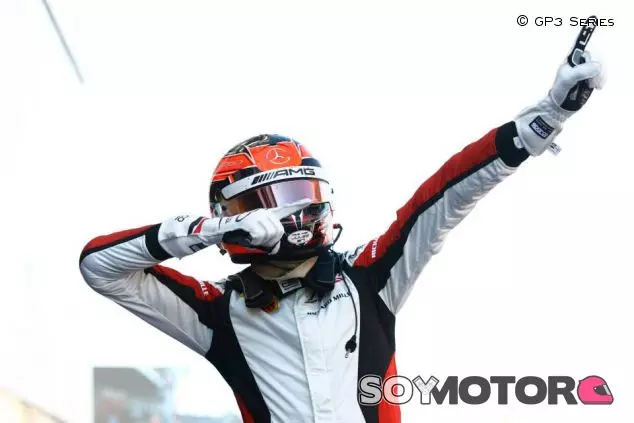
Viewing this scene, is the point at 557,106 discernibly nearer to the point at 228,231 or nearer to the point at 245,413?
the point at 228,231

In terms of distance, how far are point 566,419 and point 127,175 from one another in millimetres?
3062

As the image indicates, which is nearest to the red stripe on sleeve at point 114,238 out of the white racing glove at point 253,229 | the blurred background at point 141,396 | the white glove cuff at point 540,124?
the white racing glove at point 253,229

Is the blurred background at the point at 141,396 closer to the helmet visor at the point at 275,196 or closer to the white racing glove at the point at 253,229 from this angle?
the helmet visor at the point at 275,196

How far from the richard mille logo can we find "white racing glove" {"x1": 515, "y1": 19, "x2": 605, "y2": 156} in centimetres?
79

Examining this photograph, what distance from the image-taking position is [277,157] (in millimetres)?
4352

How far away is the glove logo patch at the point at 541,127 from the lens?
380cm

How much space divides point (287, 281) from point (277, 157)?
1.26 ft

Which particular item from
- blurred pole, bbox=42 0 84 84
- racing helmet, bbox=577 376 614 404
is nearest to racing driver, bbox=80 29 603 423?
blurred pole, bbox=42 0 84 84

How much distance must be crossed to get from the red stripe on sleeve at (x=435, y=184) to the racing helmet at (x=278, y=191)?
15 cm

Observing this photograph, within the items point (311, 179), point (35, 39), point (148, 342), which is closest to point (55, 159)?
point (35, 39)

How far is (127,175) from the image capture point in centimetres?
884

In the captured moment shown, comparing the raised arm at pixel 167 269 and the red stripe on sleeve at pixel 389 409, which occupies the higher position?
the raised arm at pixel 167 269

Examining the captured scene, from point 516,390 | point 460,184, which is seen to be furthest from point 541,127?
point 516,390

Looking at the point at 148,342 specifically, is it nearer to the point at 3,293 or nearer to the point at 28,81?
the point at 28,81
